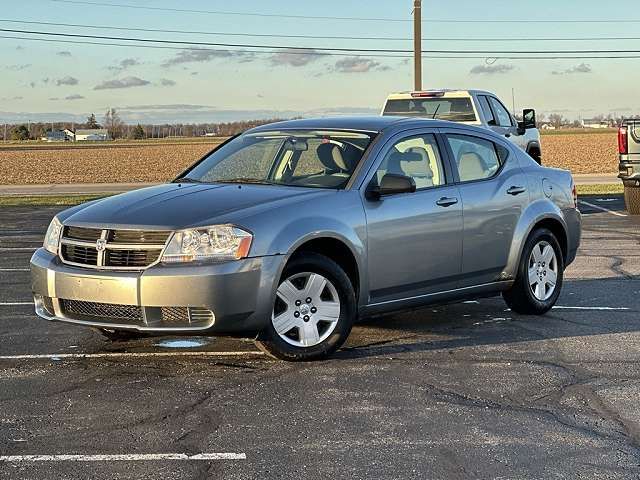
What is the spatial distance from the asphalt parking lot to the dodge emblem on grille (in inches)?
30.9

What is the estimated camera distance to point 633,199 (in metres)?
18.6

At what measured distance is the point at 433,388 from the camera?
6125mm

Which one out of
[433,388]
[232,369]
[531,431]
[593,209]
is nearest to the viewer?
Result: [531,431]

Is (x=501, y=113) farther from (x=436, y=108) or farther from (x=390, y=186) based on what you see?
(x=390, y=186)

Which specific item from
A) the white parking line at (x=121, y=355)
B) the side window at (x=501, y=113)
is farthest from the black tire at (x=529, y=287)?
the side window at (x=501, y=113)

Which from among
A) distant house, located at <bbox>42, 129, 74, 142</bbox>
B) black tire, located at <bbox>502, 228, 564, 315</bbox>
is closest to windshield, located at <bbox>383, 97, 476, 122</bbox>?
black tire, located at <bbox>502, 228, 564, 315</bbox>

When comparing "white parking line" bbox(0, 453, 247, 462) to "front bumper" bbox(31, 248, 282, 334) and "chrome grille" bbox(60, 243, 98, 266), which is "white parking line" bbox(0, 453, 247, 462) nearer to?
"front bumper" bbox(31, 248, 282, 334)

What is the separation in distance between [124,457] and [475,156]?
4506 millimetres

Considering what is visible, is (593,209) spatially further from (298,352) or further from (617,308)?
(298,352)

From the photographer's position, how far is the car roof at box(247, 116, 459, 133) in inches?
307

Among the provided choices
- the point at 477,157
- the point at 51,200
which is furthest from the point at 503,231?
the point at 51,200

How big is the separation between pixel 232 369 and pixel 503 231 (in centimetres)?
276

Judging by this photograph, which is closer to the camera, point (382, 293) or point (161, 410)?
point (161, 410)

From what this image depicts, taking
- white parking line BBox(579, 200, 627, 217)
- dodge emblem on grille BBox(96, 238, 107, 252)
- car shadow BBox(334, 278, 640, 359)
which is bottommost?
white parking line BBox(579, 200, 627, 217)
